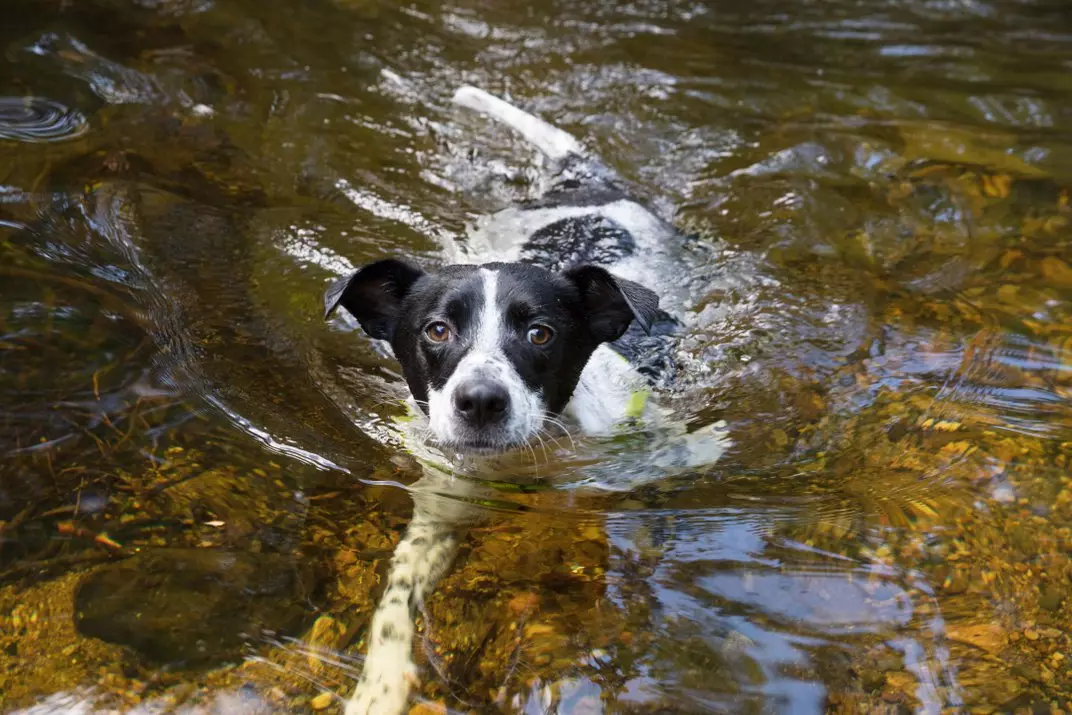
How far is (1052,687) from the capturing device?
287 cm

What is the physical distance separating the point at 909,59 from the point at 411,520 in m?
6.89

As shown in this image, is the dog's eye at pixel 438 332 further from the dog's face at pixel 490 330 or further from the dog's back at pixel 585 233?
the dog's back at pixel 585 233

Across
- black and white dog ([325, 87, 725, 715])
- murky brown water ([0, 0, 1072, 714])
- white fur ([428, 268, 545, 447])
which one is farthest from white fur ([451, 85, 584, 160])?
white fur ([428, 268, 545, 447])

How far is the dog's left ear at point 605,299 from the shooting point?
12.6ft

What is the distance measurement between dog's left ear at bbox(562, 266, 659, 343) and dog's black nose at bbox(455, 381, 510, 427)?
2.42 ft

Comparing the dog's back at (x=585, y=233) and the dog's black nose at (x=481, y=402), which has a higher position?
the dog's black nose at (x=481, y=402)

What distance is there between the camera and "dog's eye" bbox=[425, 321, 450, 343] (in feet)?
12.3

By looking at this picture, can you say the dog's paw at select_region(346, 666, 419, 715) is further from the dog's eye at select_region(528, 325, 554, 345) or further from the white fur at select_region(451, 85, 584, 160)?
the white fur at select_region(451, 85, 584, 160)

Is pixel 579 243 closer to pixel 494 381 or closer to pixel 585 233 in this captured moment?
pixel 585 233

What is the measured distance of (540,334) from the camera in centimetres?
378

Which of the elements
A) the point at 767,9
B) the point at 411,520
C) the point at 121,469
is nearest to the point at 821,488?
the point at 411,520

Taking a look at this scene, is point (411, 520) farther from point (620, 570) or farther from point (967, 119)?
point (967, 119)

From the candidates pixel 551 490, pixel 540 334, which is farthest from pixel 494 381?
pixel 551 490

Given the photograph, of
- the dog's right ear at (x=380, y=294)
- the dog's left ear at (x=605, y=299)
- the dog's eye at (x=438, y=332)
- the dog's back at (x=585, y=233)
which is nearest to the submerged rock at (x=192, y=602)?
the dog's eye at (x=438, y=332)
